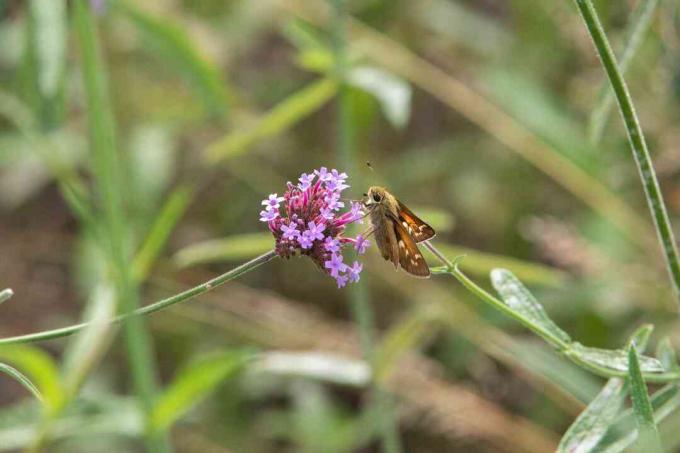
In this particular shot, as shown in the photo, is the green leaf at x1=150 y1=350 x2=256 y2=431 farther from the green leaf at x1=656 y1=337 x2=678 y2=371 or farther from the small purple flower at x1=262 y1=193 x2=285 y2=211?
the green leaf at x1=656 y1=337 x2=678 y2=371

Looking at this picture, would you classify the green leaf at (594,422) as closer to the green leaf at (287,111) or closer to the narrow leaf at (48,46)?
the green leaf at (287,111)

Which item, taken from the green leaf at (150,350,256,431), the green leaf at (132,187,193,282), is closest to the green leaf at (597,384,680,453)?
the green leaf at (150,350,256,431)

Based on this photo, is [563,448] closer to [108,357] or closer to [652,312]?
[652,312]

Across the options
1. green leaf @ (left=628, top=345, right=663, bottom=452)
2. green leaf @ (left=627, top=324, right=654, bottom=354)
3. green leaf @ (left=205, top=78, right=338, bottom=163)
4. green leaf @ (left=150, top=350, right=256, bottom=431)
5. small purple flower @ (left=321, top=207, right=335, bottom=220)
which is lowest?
green leaf @ (left=628, top=345, right=663, bottom=452)

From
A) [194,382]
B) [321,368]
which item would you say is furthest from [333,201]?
[321,368]

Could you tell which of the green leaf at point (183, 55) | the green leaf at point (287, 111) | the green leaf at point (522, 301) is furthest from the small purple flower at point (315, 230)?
the green leaf at point (183, 55)

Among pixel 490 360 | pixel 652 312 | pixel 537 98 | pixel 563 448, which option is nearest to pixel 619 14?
pixel 537 98
